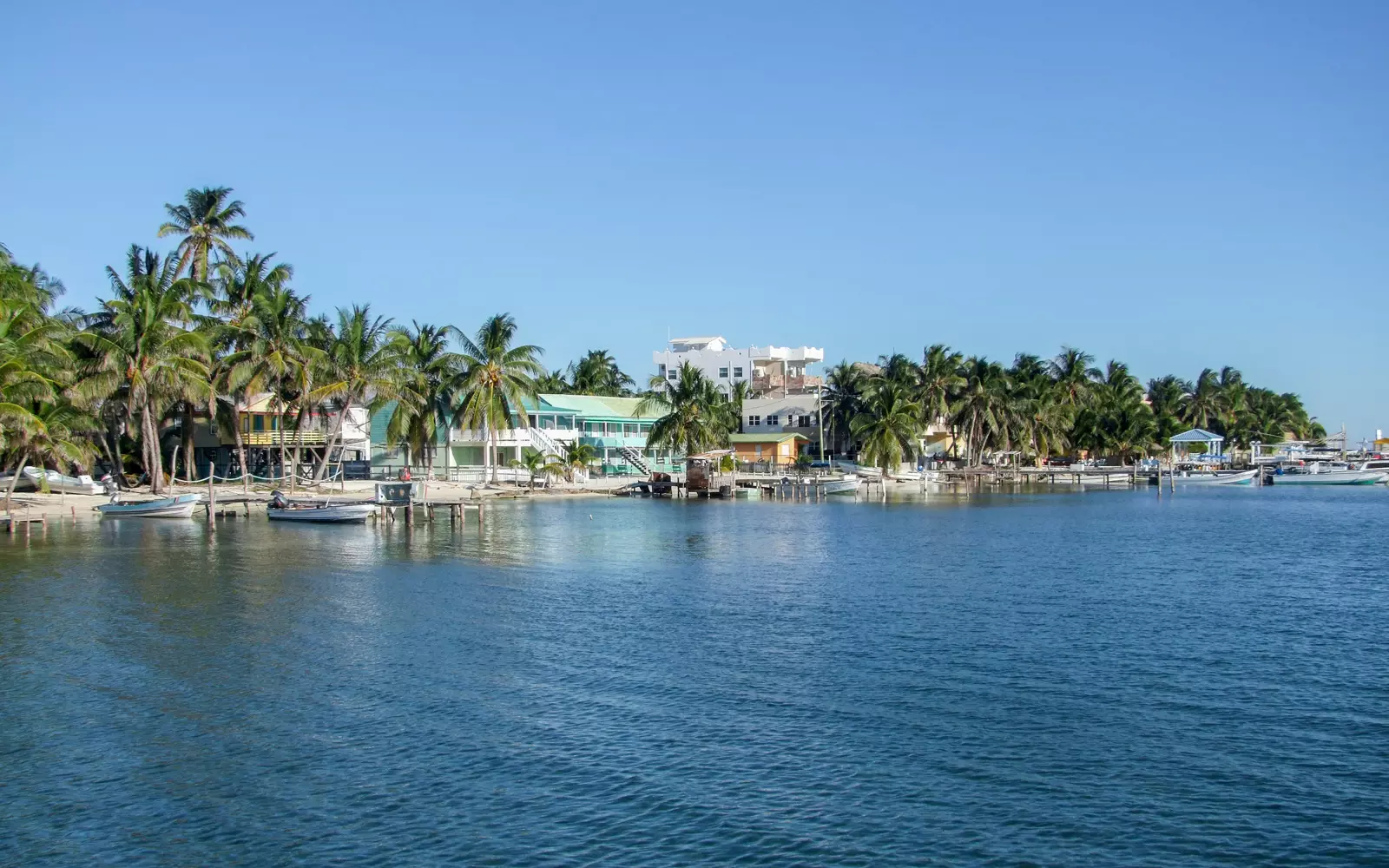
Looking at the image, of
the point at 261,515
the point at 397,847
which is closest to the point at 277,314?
the point at 261,515

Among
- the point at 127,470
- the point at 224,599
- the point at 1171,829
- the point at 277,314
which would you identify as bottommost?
the point at 1171,829

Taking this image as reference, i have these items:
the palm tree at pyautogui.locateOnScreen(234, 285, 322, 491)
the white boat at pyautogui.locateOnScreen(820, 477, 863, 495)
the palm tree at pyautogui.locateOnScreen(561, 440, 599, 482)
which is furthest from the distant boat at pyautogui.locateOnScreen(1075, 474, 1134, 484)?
the palm tree at pyautogui.locateOnScreen(234, 285, 322, 491)

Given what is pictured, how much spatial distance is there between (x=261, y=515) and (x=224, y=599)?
29.7 metres

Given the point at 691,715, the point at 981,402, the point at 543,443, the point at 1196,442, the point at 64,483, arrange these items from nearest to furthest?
1. the point at 691,715
2. the point at 64,483
3. the point at 543,443
4. the point at 981,402
5. the point at 1196,442

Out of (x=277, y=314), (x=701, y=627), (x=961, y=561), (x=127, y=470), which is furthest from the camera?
(x=127, y=470)

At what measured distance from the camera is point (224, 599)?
96.6ft

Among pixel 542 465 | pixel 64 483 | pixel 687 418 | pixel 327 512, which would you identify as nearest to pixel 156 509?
pixel 327 512

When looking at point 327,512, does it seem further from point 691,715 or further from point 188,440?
point 691,715

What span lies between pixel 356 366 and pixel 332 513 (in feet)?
45.2

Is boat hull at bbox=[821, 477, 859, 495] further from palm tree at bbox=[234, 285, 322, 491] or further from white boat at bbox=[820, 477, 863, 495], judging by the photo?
palm tree at bbox=[234, 285, 322, 491]

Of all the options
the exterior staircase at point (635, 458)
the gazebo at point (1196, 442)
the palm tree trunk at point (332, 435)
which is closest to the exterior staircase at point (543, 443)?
the exterior staircase at point (635, 458)

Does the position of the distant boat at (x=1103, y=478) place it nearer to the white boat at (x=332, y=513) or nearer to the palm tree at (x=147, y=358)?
the white boat at (x=332, y=513)

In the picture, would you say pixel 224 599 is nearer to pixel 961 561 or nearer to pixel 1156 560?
pixel 961 561

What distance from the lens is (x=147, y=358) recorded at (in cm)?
5562
